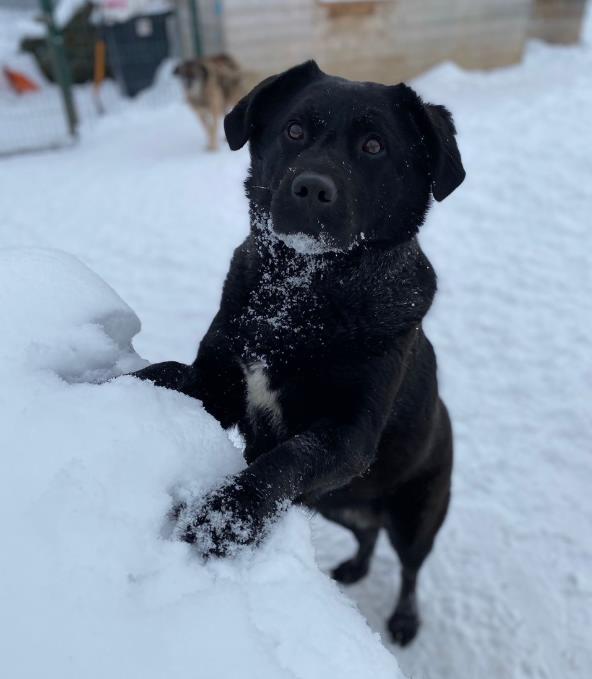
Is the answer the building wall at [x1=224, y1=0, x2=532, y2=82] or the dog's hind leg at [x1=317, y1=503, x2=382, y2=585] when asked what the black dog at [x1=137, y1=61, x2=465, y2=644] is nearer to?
the dog's hind leg at [x1=317, y1=503, x2=382, y2=585]

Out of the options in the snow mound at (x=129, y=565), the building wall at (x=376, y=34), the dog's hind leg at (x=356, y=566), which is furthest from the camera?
the building wall at (x=376, y=34)

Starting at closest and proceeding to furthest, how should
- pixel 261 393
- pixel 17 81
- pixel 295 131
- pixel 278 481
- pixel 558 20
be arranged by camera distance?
pixel 278 481
pixel 261 393
pixel 295 131
pixel 17 81
pixel 558 20

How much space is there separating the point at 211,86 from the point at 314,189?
6.37 metres

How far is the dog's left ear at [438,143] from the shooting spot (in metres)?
1.82

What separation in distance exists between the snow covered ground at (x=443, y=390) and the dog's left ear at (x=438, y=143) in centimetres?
101

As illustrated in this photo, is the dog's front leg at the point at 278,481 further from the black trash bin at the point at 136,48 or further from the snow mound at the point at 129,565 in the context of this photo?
the black trash bin at the point at 136,48

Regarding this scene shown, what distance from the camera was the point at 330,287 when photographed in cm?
184

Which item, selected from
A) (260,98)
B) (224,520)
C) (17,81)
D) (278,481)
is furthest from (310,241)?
(17,81)

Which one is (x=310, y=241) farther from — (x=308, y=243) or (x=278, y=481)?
(x=278, y=481)

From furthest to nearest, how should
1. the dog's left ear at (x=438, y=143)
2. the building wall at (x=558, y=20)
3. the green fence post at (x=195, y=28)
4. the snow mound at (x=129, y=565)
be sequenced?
the building wall at (x=558, y=20) → the green fence post at (x=195, y=28) → the dog's left ear at (x=438, y=143) → the snow mound at (x=129, y=565)

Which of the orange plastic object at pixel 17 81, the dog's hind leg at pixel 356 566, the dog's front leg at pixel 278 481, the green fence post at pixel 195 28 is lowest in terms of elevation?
the dog's hind leg at pixel 356 566

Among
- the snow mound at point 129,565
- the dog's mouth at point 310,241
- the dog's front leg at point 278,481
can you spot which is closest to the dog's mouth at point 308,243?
the dog's mouth at point 310,241

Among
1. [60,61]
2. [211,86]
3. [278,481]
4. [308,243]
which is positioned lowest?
[211,86]

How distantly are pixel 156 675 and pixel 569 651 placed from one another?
77.4 inches
